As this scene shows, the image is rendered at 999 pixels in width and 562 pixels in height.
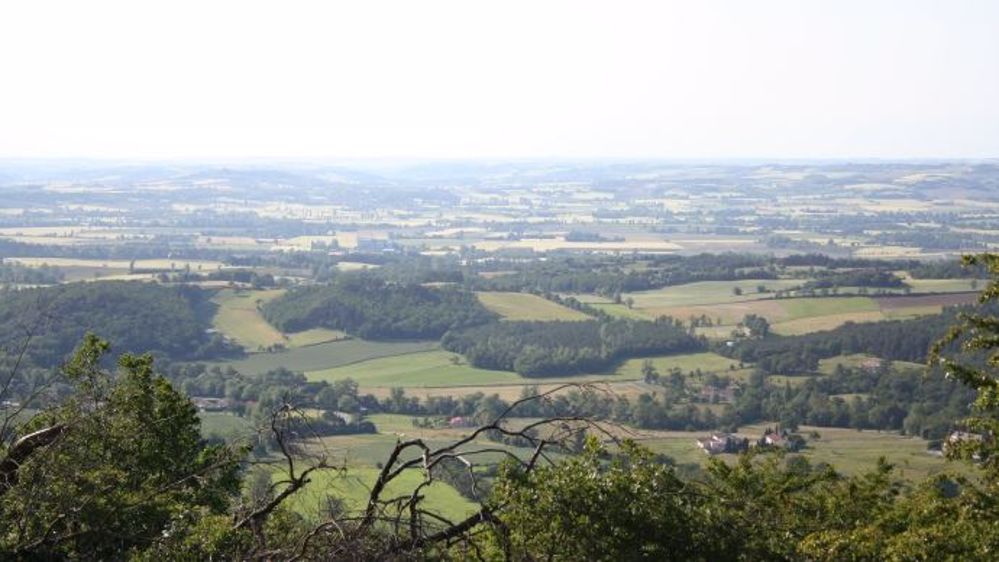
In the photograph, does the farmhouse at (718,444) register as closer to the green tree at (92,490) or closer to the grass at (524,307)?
the grass at (524,307)

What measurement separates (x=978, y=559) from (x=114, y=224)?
162 metres

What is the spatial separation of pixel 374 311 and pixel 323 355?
1122cm

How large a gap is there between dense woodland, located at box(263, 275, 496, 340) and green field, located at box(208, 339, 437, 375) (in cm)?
242

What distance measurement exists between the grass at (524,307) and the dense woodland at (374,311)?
4.92 ft

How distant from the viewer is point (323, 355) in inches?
2635

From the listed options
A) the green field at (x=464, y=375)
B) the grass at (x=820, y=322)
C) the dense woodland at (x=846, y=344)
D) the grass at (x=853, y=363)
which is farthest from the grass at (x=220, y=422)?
the grass at (x=820, y=322)

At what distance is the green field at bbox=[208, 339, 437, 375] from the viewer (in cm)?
A: 6209

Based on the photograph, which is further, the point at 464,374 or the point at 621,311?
the point at 621,311

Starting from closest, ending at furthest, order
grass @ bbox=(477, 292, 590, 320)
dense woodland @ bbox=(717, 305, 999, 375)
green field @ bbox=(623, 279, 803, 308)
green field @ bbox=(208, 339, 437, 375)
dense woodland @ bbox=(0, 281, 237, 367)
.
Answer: dense woodland @ bbox=(717, 305, 999, 375) → green field @ bbox=(208, 339, 437, 375) → dense woodland @ bbox=(0, 281, 237, 367) → grass @ bbox=(477, 292, 590, 320) → green field @ bbox=(623, 279, 803, 308)

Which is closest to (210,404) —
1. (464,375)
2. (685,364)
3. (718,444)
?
(464,375)

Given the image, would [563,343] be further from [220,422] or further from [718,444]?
[220,422]

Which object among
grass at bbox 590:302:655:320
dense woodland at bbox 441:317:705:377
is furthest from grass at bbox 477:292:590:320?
dense woodland at bbox 441:317:705:377

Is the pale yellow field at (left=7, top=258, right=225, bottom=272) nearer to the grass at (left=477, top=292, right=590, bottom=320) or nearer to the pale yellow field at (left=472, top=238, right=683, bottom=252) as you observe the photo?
the grass at (left=477, top=292, right=590, bottom=320)

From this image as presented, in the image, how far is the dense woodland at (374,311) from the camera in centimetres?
7550
